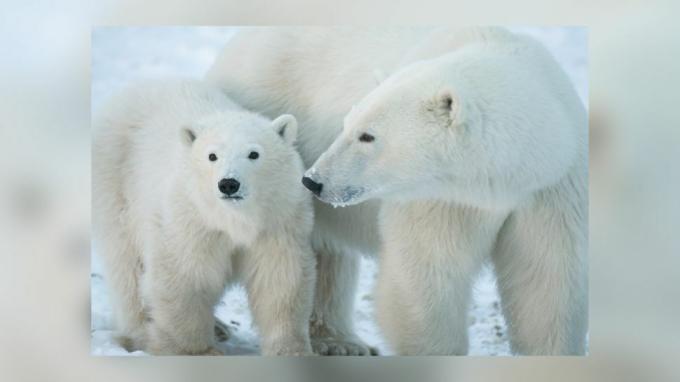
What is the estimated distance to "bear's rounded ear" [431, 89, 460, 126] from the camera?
3.53 meters

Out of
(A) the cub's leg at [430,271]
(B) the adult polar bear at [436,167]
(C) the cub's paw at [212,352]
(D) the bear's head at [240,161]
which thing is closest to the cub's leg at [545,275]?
(B) the adult polar bear at [436,167]

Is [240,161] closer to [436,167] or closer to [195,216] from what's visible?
[195,216]

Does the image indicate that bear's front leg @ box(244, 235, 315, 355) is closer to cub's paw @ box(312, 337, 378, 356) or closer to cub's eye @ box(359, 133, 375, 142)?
cub's paw @ box(312, 337, 378, 356)

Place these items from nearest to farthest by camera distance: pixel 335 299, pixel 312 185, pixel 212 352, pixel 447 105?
pixel 447 105 → pixel 312 185 → pixel 212 352 → pixel 335 299

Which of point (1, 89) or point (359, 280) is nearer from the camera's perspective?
point (1, 89)

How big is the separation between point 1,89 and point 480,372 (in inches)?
96.4

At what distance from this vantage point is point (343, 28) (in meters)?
4.27

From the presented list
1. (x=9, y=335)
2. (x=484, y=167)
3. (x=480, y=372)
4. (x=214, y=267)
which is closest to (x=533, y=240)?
(x=484, y=167)

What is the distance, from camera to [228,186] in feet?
11.9

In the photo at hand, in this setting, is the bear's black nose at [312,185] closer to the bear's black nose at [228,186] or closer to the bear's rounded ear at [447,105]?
the bear's black nose at [228,186]

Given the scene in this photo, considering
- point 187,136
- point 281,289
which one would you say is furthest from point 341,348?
point 187,136

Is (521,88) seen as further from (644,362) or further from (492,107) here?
(644,362)

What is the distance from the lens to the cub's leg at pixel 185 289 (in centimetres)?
388

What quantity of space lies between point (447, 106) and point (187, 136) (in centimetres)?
108
